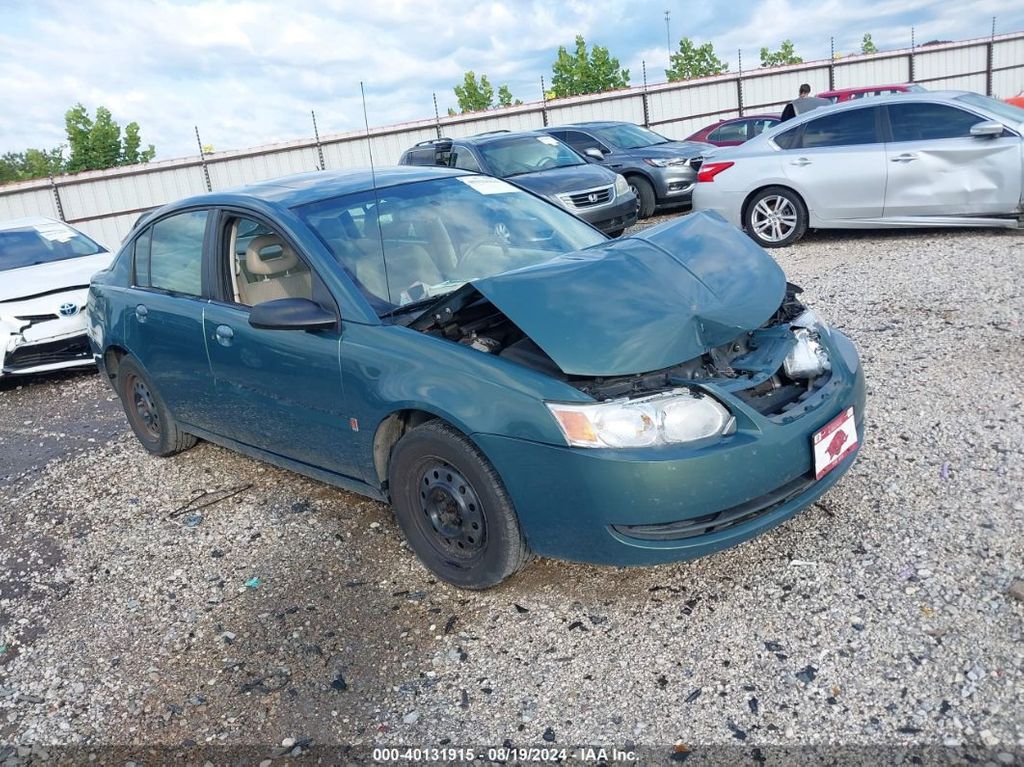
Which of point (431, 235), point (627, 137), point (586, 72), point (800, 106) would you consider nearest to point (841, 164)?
point (800, 106)

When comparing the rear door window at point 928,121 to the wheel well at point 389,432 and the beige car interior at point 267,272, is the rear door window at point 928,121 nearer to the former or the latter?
the beige car interior at point 267,272

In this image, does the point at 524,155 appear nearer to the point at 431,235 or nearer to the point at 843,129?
the point at 843,129

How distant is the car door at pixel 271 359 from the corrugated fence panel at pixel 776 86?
24326mm

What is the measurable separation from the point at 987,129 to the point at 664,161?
5151 mm

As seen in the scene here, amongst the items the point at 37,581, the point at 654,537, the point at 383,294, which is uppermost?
Answer: the point at 383,294

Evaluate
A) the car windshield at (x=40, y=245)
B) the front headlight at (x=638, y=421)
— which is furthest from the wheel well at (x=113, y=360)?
the car windshield at (x=40, y=245)

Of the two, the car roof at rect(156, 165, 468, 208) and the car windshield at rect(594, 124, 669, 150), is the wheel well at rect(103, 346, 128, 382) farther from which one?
the car windshield at rect(594, 124, 669, 150)

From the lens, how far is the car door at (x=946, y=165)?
25.6 ft

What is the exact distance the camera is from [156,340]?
15.3ft

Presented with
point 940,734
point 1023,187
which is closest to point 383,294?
point 940,734

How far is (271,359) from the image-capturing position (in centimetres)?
382

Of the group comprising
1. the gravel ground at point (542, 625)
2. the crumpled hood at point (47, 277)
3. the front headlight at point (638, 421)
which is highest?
the crumpled hood at point (47, 277)

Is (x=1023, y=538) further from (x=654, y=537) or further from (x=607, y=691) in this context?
(x=607, y=691)

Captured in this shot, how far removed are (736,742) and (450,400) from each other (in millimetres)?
1451
